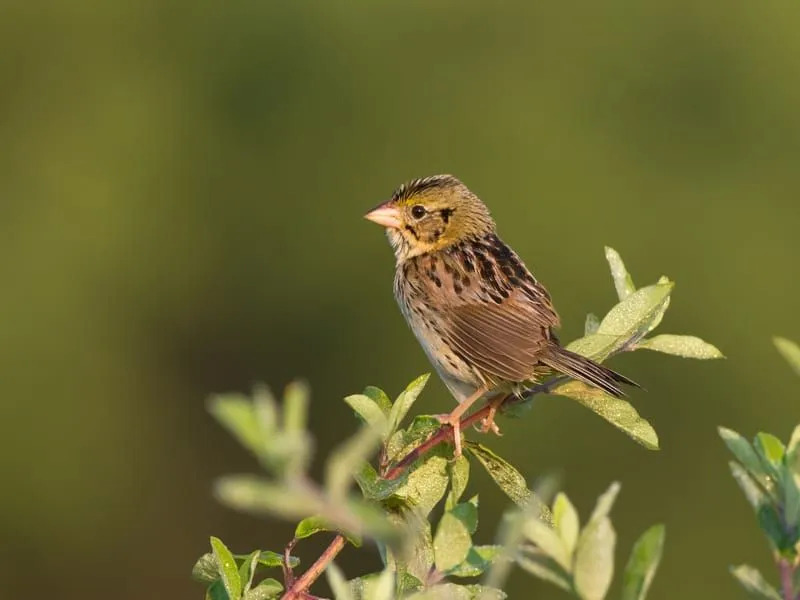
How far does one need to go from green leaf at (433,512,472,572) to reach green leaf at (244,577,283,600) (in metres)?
0.73

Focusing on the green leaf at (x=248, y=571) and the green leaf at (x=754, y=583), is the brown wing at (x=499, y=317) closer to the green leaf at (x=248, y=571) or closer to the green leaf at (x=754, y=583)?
the green leaf at (x=248, y=571)

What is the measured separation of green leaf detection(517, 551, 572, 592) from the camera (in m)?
1.62

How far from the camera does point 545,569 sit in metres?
1.64

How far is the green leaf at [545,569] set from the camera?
1.62m

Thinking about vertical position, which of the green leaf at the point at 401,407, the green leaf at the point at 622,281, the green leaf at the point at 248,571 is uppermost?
the green leaf at the point at 622,281

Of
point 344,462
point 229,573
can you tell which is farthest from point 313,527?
point 344,462

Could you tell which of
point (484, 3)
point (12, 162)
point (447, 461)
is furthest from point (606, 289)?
point (447, 461)

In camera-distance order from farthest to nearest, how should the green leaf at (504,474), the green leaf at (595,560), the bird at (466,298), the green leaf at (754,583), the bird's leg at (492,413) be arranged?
the bird at (466,298) < the bird's leg at (492,413) < the green leaf at (504,474) < the green leaf at (754,583) < the green leaf at (595,560)

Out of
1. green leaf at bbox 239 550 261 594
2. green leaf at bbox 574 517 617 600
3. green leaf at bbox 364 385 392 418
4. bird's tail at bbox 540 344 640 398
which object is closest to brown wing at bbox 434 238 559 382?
bird's tail at bbox 540 344 640 398

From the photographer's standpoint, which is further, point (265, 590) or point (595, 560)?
point (265, 590)

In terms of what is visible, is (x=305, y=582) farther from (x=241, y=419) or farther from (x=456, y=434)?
(x=241, y=419)

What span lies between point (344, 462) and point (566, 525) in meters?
0.34

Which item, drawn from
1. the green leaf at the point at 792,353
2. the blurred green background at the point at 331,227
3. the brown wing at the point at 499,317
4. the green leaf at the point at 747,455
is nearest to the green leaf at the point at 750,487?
the green leaf at the point at 747,455

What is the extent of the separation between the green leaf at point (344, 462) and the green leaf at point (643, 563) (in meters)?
0.35
